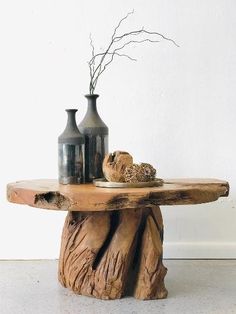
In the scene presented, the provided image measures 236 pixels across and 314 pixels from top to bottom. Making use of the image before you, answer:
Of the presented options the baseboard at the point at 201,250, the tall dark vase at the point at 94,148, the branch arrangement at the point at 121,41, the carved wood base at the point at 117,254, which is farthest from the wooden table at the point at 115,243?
the branch arrangement at the point at 121,41

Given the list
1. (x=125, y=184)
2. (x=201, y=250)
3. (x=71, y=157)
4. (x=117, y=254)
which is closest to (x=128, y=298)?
(x=117, y=254)

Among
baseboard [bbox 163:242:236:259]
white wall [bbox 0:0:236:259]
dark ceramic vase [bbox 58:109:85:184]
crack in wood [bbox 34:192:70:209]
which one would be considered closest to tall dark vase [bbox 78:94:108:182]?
dark ceramic vase [bbox 58:109:85:184]

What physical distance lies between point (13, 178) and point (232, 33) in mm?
1228

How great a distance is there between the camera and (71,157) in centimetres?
171

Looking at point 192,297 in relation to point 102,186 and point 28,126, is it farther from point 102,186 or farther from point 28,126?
point 28,126

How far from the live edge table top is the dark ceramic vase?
0.14 meters

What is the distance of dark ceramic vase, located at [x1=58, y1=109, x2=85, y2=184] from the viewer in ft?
5.57

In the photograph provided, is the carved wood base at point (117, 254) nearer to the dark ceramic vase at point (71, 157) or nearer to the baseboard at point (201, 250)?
the dark ceramic vase at point (71, 157)

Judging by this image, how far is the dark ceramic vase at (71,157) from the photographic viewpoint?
170cm

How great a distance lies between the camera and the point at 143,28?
2184 millimetres

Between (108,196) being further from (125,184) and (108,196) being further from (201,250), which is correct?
(201,250)

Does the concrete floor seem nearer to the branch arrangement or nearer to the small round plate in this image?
the small round plate

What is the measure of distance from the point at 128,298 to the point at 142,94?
0.98 meters

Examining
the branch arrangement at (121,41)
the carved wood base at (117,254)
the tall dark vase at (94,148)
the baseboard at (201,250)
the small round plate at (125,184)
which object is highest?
the branch arrangement at (121,41)
